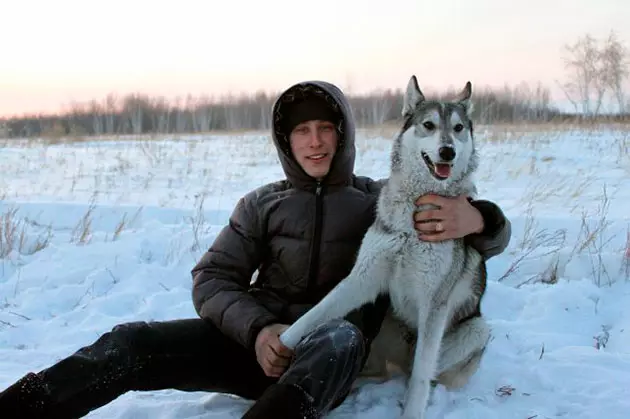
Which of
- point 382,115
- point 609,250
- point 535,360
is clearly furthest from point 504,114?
point 535,360

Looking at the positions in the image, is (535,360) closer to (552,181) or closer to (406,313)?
(406,313)

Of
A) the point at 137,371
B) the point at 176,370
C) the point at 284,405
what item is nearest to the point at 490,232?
the point at 284,405

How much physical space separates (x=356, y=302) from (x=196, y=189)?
19.3ft

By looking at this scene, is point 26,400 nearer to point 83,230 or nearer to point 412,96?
point 412,96

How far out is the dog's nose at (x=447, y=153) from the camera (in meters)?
2.35

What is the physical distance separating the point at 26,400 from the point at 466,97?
2308 millimetres

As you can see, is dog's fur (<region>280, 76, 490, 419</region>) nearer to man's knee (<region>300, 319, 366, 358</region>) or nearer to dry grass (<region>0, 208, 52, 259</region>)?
man's knee (<region>300, 319, 366, 358</region>)

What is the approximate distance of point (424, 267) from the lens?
2.38 metres

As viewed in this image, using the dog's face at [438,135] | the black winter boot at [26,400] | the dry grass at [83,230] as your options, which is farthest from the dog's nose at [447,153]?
the dry grass at [83,230]

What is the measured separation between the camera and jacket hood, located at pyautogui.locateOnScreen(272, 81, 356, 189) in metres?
2.60

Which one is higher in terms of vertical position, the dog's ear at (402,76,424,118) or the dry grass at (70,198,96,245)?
the dog's ear at (402,76,424,118)

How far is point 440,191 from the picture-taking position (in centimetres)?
252

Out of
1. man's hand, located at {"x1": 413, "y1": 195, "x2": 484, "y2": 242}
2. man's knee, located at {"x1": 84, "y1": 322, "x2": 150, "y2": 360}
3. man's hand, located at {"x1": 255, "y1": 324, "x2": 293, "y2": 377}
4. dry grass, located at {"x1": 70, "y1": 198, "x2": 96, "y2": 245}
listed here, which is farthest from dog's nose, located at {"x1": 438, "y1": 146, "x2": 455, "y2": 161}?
dry grass, located at {"x1": 70, "y1": 198, "x2": 96, "y2": 245}

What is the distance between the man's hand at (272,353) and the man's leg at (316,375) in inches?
6.3
